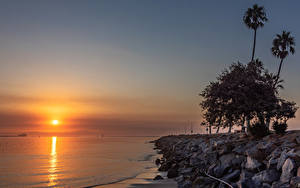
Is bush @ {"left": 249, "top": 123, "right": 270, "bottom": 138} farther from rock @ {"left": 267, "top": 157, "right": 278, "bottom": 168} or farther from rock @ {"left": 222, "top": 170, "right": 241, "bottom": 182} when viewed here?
rock @ {"left": 267, "top": 157, "right": 278, "bottom": 168}

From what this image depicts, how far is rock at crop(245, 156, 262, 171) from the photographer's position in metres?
12.6

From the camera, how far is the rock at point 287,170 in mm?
10203

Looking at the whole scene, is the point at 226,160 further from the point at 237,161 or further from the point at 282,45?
the point at 282,45

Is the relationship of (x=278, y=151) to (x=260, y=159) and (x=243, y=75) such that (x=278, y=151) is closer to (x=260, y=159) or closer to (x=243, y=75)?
(x=260, y=159)

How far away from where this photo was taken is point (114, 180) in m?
20.0

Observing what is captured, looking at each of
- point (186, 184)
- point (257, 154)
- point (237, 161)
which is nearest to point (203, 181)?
point (186, 184)

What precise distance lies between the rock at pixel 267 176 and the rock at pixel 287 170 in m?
0.37

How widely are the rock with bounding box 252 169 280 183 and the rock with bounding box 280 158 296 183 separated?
37cm

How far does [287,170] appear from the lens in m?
10.5

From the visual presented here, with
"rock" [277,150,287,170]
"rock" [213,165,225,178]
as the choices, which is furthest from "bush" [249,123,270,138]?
"rock" [277,150,287,170]

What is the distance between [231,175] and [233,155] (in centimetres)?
273

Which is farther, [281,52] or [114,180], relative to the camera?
[281,52]

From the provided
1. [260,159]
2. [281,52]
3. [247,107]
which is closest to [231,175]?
[260,159]

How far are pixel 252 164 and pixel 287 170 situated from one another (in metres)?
2.45
